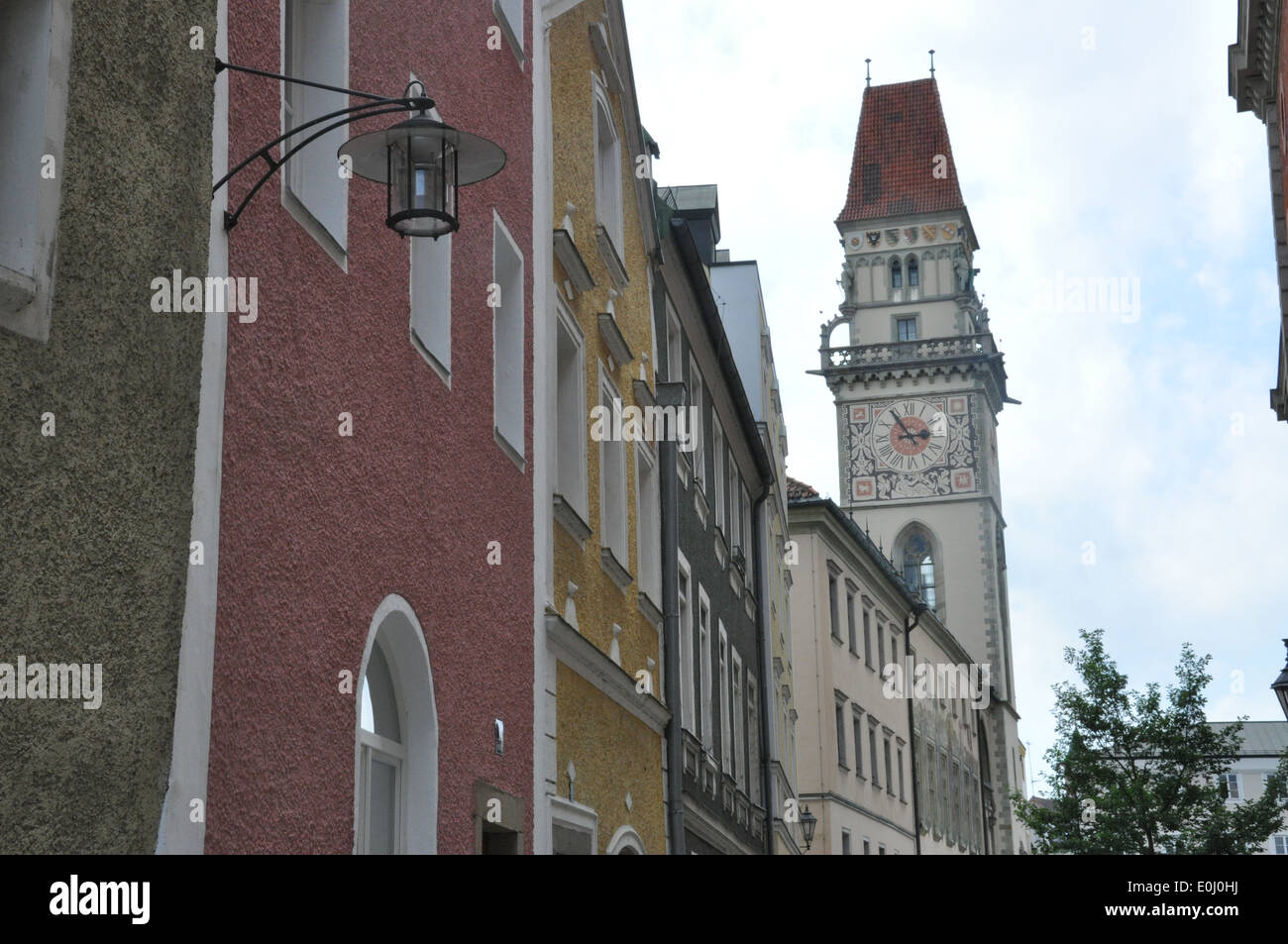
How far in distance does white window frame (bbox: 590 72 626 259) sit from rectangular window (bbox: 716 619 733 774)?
7459mm

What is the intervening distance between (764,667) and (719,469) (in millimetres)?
4922

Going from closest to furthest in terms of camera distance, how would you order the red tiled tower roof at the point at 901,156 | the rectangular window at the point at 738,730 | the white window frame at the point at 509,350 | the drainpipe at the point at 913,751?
the white window frame at the point at 509,350, the rectangular window at the point at 738,730, the drainpipe at the point at 913,751, the red tiled tower roof at the point at 901,156

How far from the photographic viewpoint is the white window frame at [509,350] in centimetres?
1170

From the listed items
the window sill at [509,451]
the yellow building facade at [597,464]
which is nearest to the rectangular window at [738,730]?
the yellow building facade at [597,464]

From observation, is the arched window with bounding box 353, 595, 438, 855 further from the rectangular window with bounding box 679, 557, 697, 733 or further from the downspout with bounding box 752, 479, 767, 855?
the downspout with bounding box 752, 479, 767, 855

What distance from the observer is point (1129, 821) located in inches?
1441

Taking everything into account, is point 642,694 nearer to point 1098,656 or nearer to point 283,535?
point 283,535

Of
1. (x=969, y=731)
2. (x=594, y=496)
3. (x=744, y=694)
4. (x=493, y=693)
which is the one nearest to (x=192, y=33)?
(x=493, y=693)

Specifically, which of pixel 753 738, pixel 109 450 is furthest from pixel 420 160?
pixel 753 738

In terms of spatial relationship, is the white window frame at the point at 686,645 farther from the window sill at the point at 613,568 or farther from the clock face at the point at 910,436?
the clock face at the point at 910,436

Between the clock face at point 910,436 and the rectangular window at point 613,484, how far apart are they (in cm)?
5743

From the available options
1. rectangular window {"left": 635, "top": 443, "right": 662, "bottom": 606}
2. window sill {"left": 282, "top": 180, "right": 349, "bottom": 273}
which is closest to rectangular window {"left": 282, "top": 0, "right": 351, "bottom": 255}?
window sill {"left": 282, "top": 180, "right": 349, "bottom": 273}

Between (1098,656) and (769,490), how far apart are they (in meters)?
11.9
